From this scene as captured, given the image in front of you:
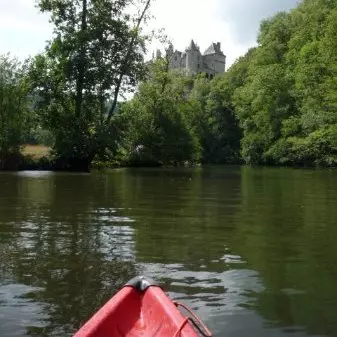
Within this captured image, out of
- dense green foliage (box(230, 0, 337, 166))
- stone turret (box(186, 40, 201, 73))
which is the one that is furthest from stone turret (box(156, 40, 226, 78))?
dense green foliage (box(230, 0, 337, 166))

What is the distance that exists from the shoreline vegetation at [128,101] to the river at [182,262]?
25.5 meters

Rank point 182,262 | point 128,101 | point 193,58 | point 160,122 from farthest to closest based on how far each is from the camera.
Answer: point 193,58
point 160,122
point 128,101
point 182,262

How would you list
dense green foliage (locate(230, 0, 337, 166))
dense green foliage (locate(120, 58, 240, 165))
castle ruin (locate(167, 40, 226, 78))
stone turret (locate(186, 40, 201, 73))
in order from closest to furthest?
1. dense green foliage (locate(230, 0, 337, 166))
2. dense green foliage (locate(120, 58, 240, 165))
3. stone turret (locate(186, 40, 201, 73))
4. castle ruin (locate(167, 40, 226, 78))

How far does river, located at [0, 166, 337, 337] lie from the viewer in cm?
583

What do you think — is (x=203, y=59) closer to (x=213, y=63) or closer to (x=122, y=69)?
(x=213, y=63)

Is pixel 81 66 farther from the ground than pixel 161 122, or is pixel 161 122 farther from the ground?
pixel 81 66

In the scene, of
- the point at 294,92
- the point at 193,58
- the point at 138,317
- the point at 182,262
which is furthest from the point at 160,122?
the point at 193,58

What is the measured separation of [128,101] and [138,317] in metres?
44.6

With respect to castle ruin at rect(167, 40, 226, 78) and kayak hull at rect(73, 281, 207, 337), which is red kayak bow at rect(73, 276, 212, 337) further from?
A: castle ruin at rect(167, 40, 226, 78)

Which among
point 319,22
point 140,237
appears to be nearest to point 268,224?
point 140,237

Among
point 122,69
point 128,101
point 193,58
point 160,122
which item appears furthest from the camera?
point 193,58

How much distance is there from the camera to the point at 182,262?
8.69 metres

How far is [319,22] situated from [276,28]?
1188cm

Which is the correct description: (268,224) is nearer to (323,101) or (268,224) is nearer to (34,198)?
(34,198)
